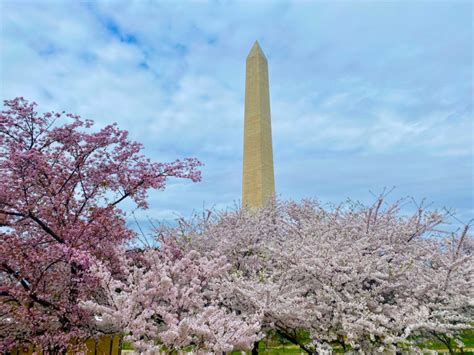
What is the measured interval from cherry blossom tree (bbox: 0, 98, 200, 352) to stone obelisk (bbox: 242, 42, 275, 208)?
11429 millimetres

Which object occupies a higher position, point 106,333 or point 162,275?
point 162,275

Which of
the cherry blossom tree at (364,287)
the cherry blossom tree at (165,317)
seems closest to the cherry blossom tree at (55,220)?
the cherry blossom tree at (165,317)

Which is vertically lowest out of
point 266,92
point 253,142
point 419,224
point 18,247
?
point 18,247

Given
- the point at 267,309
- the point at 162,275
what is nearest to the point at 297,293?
the point at 267,309

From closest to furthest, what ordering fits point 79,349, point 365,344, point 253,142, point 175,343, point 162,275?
point 175,343, point 162,275, point 79,349, point 365,344, point 253,142

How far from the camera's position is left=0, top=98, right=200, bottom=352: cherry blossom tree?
4.92 m

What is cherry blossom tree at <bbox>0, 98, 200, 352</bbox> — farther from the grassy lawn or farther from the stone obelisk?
the stone obelisk

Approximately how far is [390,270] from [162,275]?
11.8 ft

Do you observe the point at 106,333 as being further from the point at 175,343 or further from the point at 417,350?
the point at 417,350

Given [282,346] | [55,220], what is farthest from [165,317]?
[282,346]

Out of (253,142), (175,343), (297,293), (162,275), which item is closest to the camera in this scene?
(175,343)

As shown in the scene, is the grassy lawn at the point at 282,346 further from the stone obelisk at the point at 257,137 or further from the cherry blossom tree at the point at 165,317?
the stone obelisk at the point at 257,137

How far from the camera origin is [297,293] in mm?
5629

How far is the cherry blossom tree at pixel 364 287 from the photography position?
199 inches
